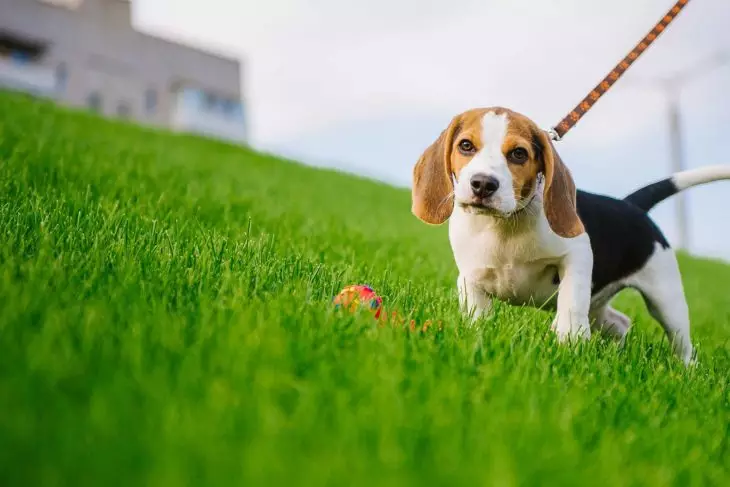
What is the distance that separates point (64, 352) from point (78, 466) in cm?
63

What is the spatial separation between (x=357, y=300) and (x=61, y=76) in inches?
1645

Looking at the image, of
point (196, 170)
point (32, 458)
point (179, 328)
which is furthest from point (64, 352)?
point (196, 170)

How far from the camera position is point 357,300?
3.04 m

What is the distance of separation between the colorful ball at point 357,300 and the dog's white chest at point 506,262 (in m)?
0.68

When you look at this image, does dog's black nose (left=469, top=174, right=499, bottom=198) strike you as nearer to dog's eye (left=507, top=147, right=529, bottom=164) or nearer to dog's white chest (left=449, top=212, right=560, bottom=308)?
dog's eye (left=507, top=147, right=529, bottom=164)

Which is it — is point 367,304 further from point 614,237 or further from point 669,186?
point 669,186

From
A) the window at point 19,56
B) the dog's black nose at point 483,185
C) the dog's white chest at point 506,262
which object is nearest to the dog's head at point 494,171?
the dog's black nose at point 483,185

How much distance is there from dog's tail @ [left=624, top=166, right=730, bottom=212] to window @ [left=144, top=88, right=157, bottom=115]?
41997mm

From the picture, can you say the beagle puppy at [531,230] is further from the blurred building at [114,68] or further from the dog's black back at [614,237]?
the blurred building at [114,68]

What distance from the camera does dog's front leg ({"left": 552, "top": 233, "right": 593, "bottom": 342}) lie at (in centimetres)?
344

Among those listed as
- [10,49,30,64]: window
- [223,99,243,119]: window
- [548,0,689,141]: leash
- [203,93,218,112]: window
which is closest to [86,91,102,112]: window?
[10,49,30,64]: window

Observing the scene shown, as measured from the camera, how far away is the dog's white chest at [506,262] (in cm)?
356

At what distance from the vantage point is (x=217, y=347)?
2.11 meters

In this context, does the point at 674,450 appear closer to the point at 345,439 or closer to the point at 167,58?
the point at 345,439
